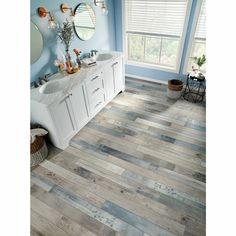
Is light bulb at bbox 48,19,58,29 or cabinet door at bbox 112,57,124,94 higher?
light bulb at bbox 48,19,58,29

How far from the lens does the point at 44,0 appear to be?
2303mm

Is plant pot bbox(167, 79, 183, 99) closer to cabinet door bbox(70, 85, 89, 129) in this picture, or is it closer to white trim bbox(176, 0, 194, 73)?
white trim bbox(176, 0, 194, 73)

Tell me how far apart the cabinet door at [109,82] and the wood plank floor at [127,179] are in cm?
41

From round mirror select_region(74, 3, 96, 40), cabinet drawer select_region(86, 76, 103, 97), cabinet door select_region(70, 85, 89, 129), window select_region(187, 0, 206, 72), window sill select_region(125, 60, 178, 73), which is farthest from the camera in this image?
window sill select_region(125, 60, 178, 73)

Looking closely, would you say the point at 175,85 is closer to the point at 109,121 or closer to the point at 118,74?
the point at 118,74

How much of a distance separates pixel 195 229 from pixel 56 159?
1.80 metres

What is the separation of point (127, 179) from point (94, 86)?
148cm

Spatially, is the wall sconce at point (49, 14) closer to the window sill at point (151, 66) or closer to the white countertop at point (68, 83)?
the white countertop at point (68, 83)

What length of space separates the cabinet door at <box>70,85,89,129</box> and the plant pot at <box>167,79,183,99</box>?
1679 mm

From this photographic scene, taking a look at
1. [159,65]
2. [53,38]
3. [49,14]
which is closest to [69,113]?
[53,38]

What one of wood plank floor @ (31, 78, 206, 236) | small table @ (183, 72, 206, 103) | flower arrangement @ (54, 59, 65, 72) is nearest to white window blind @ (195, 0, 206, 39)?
small table @ (183, 72, 206, 103)

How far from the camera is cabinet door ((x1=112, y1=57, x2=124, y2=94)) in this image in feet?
10.4

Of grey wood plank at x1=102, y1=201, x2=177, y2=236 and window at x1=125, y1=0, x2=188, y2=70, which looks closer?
grey wood plank at x1=102, y1=201, x2=177, y2=236
